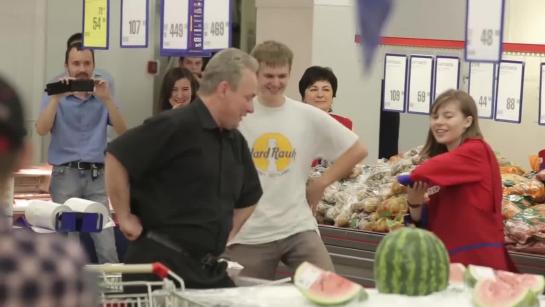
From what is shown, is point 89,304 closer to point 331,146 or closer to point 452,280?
point 452,280

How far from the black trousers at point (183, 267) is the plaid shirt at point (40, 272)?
2.41 meters

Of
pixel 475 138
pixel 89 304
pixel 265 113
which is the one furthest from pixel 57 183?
pixel 89 304

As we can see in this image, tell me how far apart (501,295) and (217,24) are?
15.0ft

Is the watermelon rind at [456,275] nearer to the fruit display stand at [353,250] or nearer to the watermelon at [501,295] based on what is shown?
the watermelon at [501,295]

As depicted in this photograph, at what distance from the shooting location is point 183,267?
4305 mm

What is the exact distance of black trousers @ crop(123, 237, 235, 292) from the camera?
14.1 ft

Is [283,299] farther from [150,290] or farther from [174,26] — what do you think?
[174,26]

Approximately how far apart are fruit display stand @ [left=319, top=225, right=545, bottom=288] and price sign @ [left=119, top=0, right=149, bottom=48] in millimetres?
2178

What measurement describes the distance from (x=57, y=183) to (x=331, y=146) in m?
2.71

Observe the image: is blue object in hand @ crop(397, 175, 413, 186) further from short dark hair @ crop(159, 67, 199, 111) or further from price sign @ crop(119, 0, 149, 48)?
price sign @ crop(119, 0, 149, 48)

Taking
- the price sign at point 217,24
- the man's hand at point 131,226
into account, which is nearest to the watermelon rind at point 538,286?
the man's hand at point 131,226

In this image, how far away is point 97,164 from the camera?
767cm

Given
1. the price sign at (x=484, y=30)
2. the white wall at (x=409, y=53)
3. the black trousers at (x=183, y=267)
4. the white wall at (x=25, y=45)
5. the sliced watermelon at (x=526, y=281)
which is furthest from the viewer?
the white wall at (x=25, y=45)

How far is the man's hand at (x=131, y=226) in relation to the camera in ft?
14.3
